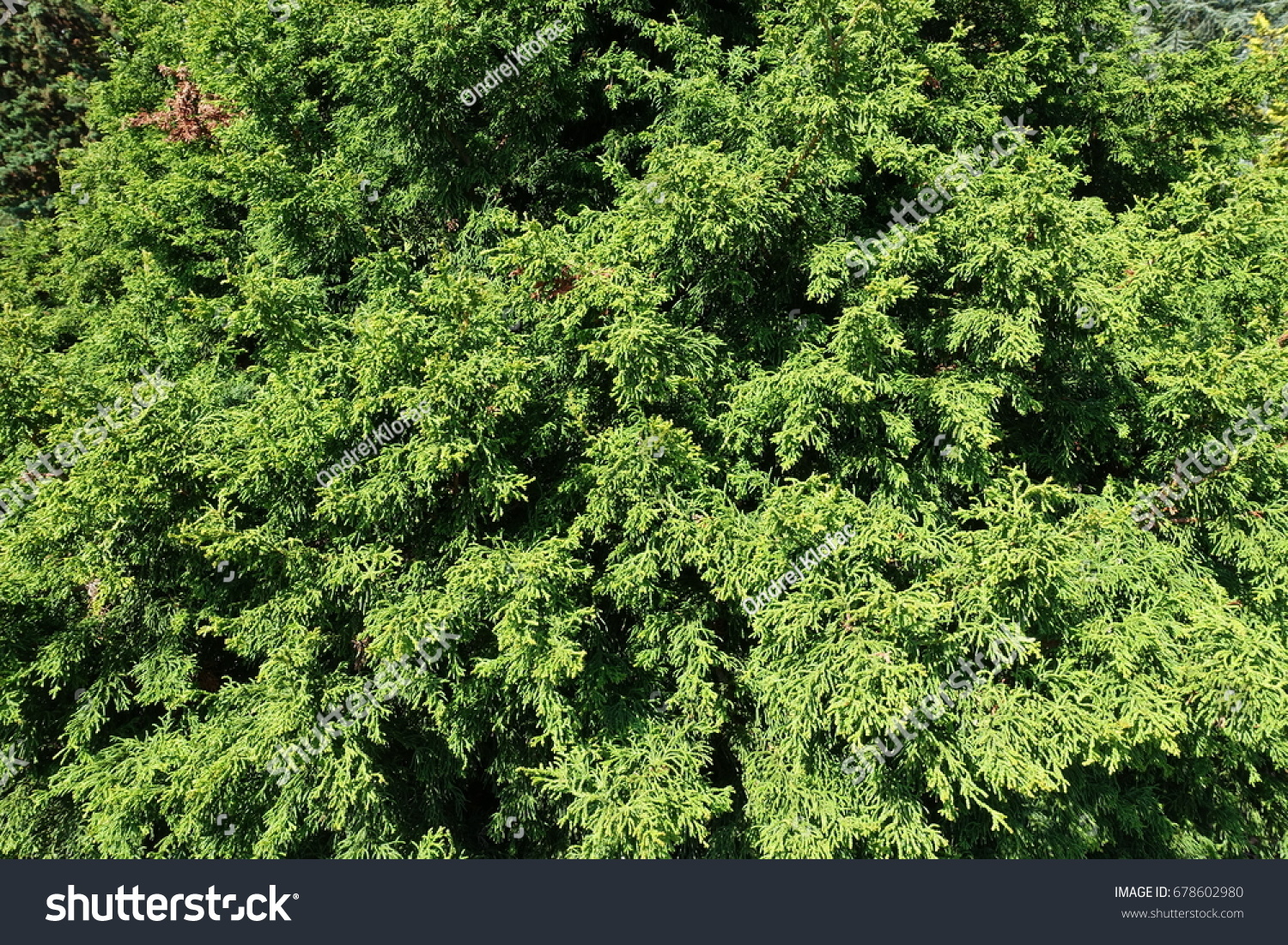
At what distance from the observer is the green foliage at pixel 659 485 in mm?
5680

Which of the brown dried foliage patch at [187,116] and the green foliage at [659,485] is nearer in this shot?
the green foliage at [659,485]

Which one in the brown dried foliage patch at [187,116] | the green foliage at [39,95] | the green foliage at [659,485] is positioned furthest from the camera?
the green foliage at [39,95]

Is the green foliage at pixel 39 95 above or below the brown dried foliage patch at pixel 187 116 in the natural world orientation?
above

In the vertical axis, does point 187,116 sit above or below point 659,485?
above

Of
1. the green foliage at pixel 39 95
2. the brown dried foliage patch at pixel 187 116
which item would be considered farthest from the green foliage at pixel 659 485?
the green foliage at pixel 39 95

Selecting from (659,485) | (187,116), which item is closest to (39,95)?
(187,116)

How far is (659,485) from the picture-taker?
20.0ft

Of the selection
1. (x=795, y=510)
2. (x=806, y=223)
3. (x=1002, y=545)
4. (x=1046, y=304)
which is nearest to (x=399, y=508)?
(x=795, y=510)

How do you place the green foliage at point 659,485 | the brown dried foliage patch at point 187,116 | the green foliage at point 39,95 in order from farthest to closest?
1. the green foliage at point 39,95
2. the brown dried foliage patch at point 187,116
3. the green foliage at point 659,485

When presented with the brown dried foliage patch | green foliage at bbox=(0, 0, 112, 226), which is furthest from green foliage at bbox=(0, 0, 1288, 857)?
green foliage at bbox=(0, 0, 112, 226)

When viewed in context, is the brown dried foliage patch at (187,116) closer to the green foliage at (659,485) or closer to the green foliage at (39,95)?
the green foliage at (659,485)

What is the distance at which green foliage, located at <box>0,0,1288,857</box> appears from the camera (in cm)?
568

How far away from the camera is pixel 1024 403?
6344 millimetres

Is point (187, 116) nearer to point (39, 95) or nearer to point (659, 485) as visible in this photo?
point (39, 95)
